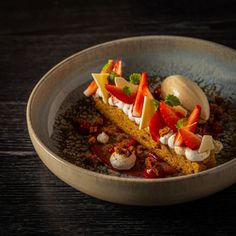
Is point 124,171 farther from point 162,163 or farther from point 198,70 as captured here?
point 198,70

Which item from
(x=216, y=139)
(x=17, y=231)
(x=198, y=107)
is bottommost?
(x=17, y=231)

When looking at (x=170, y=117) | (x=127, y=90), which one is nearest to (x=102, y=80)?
(x=127, y=90)

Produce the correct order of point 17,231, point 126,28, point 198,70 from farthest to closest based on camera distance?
point 126,28
point 198,70
point 17,231

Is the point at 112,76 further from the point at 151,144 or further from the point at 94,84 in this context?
the point at 151,144

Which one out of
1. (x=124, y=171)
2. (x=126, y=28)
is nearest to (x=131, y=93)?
(x=124, y=171)

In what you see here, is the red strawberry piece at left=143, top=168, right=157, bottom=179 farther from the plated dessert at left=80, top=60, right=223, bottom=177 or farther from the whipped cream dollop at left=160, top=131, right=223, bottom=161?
the whipped cream dollop at left=160, top=131, right=223, bottom=161

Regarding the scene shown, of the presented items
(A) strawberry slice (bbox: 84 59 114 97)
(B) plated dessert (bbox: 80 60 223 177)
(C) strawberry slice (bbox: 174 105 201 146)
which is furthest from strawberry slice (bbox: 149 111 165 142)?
(A) strawberry slice (bbox: 84 59 114 97)
